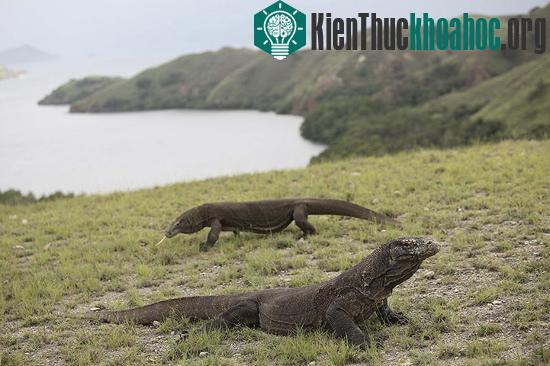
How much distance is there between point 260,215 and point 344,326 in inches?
198

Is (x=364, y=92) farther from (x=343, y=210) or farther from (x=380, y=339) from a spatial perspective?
(x=380, y=339)

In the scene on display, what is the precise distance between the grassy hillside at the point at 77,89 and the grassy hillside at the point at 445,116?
7880cm

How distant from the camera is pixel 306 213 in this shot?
10.4 meters

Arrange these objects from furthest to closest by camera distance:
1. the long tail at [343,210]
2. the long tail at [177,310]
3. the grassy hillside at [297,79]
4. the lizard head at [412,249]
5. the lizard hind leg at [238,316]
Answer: the grassy hillside at [297,79]
the long tail at [343,210]
the long tail at [177,310]
the lizard hind leg at [238,316]
the lizard head at [412,249]

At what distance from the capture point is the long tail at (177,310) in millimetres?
6621

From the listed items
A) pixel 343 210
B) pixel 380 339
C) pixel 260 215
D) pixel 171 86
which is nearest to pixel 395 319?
pixel 380 339

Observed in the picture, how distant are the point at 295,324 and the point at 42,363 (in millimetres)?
2629

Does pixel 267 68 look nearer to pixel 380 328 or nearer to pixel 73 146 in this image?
pixel 73 146

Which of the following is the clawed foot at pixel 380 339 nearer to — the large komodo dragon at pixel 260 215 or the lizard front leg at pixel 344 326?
the lizard front leg at pixel 344 326

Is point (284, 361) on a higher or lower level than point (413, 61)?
lower

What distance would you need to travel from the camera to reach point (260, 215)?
1052 centimetres

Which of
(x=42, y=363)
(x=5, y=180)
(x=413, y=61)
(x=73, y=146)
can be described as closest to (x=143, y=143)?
(x=73, y=146)

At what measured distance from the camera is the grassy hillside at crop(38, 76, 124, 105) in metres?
152

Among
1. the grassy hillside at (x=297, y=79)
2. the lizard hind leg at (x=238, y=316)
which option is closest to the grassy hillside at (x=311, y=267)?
the lizard hind leg at (x=238, y=316)
